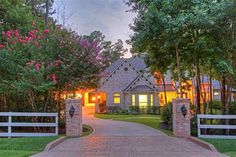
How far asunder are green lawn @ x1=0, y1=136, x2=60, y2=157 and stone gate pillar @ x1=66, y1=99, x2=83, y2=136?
5.94 ft

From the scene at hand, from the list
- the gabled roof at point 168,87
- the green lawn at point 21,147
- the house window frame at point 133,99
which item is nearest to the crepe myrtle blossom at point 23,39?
the green lawn at point 21,147

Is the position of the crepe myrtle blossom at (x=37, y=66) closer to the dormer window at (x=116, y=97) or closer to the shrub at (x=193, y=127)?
the shrub at (x=193, y=127)

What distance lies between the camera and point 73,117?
15594 millimetres

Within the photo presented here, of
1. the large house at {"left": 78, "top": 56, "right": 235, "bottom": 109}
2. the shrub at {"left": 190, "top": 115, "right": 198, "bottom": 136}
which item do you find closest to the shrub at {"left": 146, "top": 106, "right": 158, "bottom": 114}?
the large house at {"left": 78, "top": 56, "right": 235, "bottom": 109}

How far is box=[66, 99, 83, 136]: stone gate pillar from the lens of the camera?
50.8ft

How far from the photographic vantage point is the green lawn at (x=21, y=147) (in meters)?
10.9

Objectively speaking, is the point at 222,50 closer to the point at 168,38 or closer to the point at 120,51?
the point at 168,38

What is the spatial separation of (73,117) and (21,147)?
377cm

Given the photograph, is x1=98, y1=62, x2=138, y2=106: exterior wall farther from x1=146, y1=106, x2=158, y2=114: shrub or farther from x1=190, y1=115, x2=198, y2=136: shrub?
x1=190, y1=115, x2=198, y2=136: shrub

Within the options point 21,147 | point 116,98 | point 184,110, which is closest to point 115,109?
point 116,98

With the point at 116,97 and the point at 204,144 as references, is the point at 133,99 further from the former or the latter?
the point at 204,144

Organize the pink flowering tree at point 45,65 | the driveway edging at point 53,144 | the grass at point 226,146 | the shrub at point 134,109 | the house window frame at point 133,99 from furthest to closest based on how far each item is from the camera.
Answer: the house window frame at point 133,99
the shrub at point 134,109
the pink flowering tree at point 45,65
the driveway edging at point 53,144
the grass at point 226,146

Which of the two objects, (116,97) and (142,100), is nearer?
(142,100)

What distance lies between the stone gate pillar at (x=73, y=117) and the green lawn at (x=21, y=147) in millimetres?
1810
